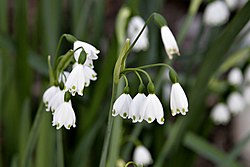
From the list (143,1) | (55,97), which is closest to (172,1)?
(143,1)

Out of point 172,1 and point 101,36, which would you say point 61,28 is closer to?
point 101,36

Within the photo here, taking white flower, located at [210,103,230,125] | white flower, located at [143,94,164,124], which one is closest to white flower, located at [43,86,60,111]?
white flower, located at [143,94,164,124]

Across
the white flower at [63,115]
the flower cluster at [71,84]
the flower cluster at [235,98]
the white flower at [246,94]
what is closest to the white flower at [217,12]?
the flower cluster at [235,98]

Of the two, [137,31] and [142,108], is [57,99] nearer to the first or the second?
[142,108]

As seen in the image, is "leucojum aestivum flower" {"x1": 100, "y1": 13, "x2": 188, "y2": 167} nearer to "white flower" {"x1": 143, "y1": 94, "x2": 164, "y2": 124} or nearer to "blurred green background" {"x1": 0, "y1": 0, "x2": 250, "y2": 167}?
"white flower" {"x1": 143, "y1": 94, "x2": 164, "y2": 124}

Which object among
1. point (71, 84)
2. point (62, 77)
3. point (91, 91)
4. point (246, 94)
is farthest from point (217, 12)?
point (71, 84)

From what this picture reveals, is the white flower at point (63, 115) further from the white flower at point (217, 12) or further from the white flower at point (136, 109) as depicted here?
the white flower at point (217, 12)
